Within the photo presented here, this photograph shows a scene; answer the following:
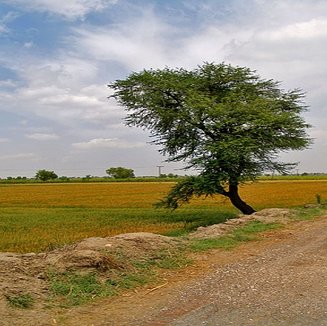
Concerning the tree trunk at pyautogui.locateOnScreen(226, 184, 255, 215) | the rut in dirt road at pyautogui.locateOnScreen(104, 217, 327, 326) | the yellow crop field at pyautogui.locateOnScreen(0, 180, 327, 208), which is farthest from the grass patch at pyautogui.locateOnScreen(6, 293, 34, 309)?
the yellow crop field at pyautogui.locateOnScreen(0, 180, 327, 208)

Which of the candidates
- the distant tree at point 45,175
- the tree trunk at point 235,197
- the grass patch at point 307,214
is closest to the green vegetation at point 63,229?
the tree trunk at point 235,197

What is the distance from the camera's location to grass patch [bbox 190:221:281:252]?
12070 millimetres

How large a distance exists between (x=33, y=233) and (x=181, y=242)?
10409 millimetres

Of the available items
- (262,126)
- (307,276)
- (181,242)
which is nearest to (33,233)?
(181,242)

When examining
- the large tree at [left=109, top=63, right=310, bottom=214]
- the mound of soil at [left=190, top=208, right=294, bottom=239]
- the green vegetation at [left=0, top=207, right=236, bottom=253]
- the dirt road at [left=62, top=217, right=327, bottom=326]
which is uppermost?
the large tree at [left=109, top=63, right=310, bottom=214]

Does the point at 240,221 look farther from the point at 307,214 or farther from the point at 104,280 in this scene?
the point at 104,280

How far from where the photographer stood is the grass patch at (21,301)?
6.76 m

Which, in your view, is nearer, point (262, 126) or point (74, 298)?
A: point (74, 298)

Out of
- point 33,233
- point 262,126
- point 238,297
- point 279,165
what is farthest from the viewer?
point 279,165

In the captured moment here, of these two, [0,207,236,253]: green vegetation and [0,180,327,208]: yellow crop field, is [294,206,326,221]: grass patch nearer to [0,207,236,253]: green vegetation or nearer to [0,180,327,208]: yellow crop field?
[0,207,236,253]: green vegetation

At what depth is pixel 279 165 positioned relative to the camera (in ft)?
82.3

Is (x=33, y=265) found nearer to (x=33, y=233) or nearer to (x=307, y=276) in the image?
(x=307, y=276)

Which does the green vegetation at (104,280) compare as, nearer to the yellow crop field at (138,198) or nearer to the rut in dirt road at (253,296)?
the rut in dirt road at (253,296)

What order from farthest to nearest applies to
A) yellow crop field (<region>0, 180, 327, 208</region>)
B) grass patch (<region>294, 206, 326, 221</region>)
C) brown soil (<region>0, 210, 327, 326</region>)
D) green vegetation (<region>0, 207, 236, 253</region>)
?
1. yellow crop field (<region>0, 180, 327, 208</region>)
2. grass patch (<region>294, 206, 326, 221</region>)
3. green vegetation (<region>0, 207, 236, 253</region>)
4. brown soil (<region>0, 210, 327, 326</region>)
